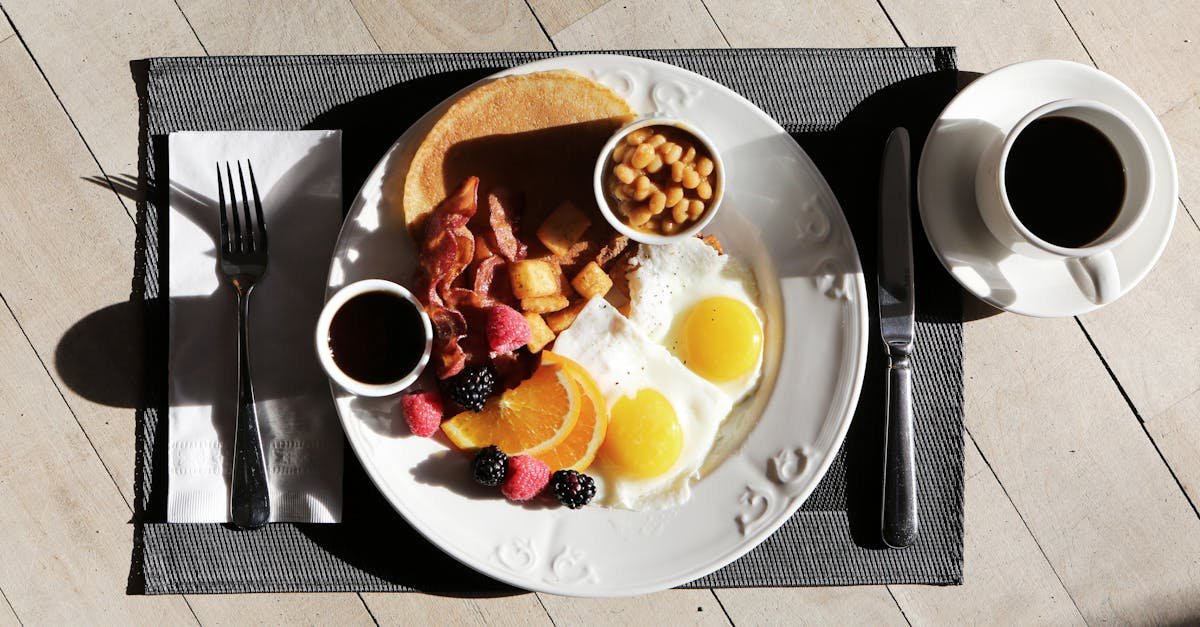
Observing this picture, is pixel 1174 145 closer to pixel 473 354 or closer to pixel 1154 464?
pixel 1154 464

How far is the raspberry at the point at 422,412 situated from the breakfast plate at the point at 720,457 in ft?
0.18

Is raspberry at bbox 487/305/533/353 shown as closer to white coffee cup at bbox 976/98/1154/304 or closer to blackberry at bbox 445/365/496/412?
blackberry at bbox 445/365/496/412

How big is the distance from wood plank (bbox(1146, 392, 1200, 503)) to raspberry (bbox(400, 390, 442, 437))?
5.13 feet

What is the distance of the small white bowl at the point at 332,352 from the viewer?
138 centimetres

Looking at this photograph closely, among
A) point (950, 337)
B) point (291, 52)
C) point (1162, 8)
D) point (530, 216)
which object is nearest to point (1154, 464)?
point (950, 337)

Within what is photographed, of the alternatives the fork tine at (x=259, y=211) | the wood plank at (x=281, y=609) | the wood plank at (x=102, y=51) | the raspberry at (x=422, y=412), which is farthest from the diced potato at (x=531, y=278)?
the wood plank at (x=102, y=51)

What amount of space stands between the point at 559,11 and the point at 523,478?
103 centimetres

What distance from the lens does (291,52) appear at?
67.1 inches

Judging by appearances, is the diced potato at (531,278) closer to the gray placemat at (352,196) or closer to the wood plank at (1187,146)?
the gray placemat at (352,196)

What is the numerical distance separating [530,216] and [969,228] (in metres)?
0.86

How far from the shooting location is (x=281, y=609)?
1689mm

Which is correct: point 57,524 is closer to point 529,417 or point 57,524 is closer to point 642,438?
point 529,417

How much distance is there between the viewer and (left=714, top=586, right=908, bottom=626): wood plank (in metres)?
1.71

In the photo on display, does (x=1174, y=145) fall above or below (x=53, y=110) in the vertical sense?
below
